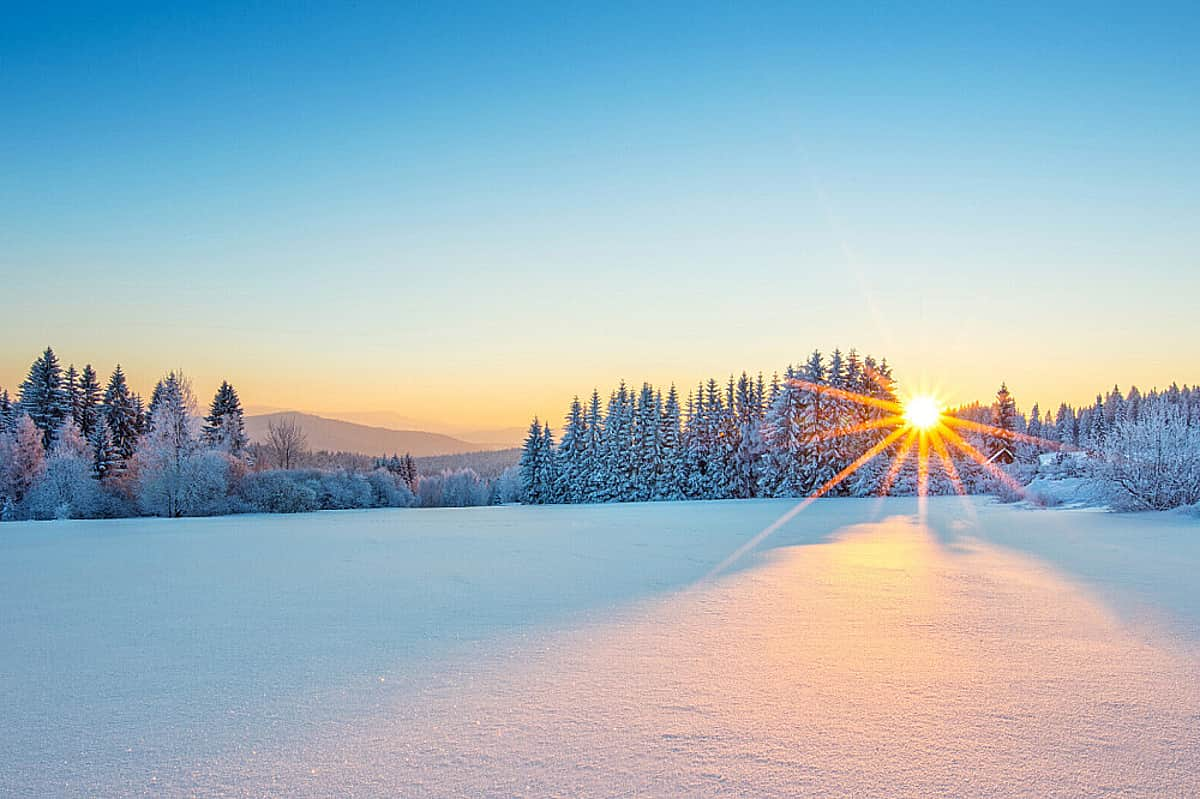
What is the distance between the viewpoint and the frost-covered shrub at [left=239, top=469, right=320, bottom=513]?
1152 inches

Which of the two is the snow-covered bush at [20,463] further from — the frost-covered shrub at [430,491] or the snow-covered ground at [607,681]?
the frost-covered shrub at [430,491]

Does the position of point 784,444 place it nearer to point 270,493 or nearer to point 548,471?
point 548,471

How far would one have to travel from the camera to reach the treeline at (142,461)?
91.5 ft

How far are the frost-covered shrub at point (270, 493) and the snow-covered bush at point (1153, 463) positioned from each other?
3029 centimetres

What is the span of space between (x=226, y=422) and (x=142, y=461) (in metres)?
18.2

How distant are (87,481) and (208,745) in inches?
1266

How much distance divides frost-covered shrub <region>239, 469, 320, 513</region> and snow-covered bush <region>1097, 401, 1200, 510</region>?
99.4 ft

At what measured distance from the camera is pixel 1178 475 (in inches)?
773

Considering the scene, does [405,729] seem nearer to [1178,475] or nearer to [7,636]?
[7,636]

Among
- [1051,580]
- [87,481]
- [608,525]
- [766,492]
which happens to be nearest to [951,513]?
[608,525]

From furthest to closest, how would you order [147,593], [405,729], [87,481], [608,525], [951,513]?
[87,481]
[951,513]
[608,525]
[147,593]
[405,729]

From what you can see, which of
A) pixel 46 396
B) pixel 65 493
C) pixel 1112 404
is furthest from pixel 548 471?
pixel 1112 404

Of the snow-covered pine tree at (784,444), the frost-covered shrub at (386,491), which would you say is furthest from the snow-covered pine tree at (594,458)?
the frost-covered shrub at (386,491)

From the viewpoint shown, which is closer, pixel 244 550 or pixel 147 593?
pixel 147 593
